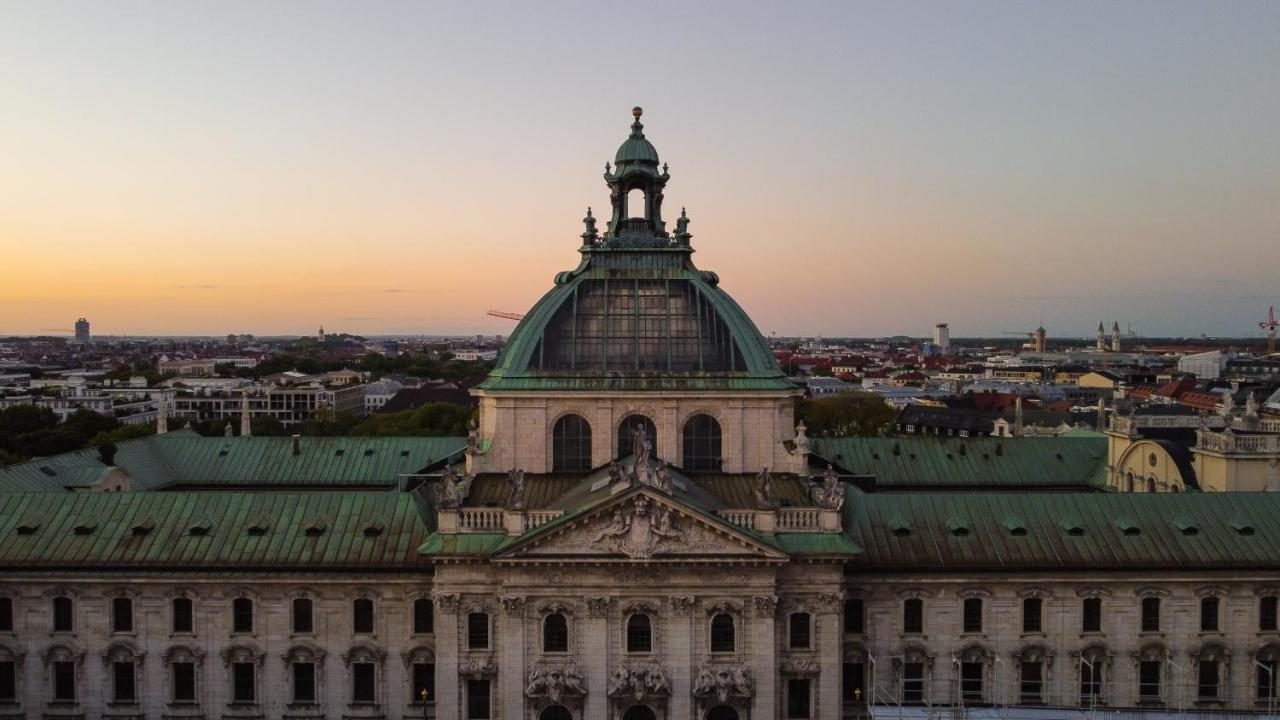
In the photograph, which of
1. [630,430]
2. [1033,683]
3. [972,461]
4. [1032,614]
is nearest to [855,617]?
[1032,614]

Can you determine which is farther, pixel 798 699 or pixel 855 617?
pixel 855 617

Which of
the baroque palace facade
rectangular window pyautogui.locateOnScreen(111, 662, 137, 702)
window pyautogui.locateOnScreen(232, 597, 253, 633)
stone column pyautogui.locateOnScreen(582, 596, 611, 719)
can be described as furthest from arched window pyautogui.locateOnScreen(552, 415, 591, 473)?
rectangular window pyautogui.locateOnScreen(111, 662, 137, 702)

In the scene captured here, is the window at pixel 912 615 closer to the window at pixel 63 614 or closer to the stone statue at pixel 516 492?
the stone statue at pixel 516 492

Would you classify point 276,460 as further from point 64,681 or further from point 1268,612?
point 1268,612

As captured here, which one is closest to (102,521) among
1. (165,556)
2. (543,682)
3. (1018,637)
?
(165,556)

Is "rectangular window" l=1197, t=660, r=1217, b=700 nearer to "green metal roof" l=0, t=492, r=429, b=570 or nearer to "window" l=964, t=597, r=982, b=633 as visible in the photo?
"window" l=964, t=597, r=982, b=633

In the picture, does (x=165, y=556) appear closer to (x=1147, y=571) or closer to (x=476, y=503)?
(x=476, y=503)
